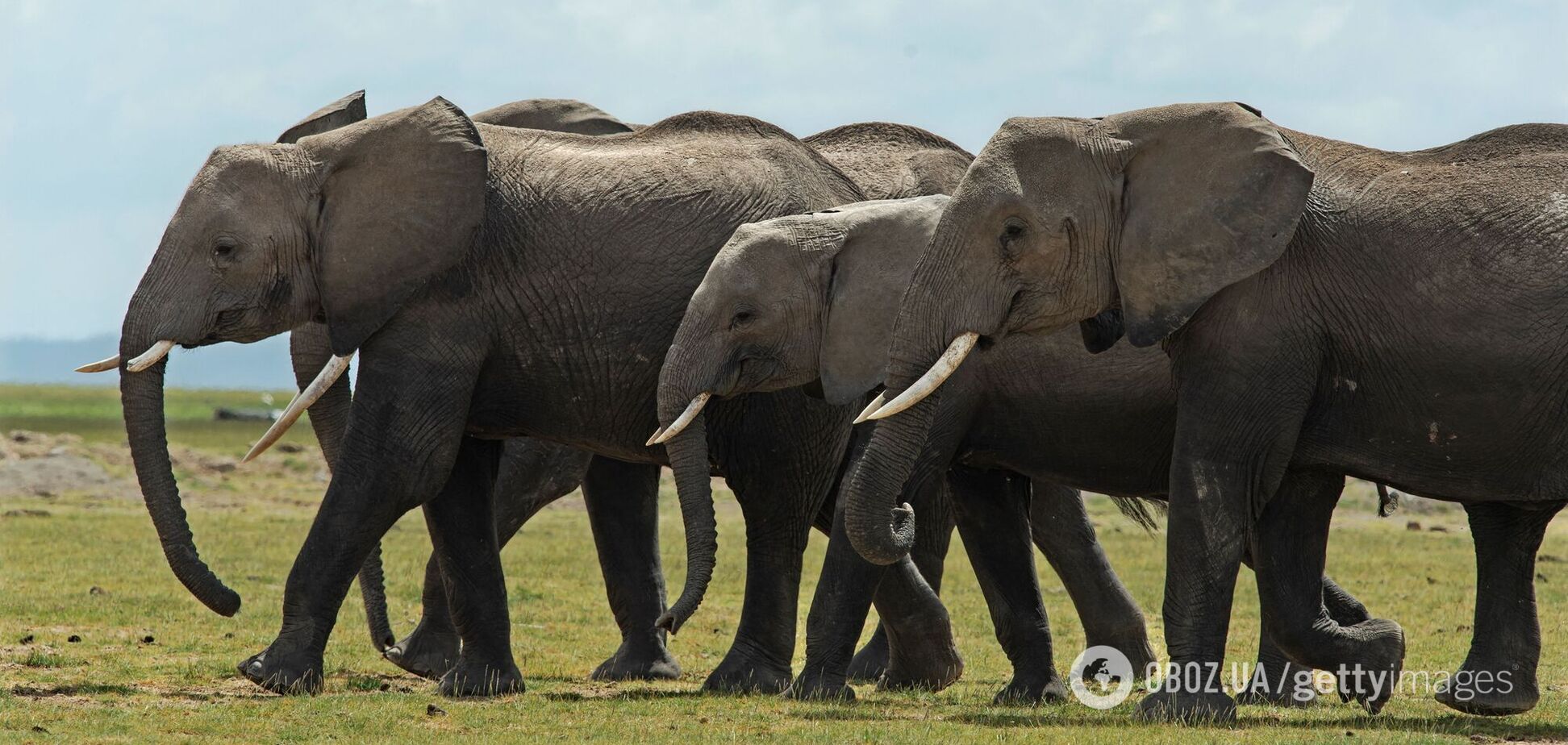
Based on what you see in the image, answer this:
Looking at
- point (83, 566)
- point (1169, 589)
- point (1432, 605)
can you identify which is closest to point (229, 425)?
point (83, 566)

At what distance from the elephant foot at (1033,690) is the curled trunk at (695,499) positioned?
1972mm

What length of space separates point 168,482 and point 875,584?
384 centimetres

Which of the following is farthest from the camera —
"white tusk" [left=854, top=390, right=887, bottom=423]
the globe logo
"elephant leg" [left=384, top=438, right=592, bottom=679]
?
"elephant leg" [left=384, top=438, right=592, bottom=679]

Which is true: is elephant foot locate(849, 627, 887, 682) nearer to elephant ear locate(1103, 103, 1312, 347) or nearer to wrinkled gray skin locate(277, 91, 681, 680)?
wrinkled gray skin locate(277, 91, 681, 680)

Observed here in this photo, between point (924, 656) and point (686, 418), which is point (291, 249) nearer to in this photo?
point (686, 418)

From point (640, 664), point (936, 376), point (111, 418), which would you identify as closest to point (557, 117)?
point (640, 664)

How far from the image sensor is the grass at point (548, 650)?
9.95 metres

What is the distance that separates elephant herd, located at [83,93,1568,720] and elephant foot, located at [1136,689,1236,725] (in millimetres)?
20

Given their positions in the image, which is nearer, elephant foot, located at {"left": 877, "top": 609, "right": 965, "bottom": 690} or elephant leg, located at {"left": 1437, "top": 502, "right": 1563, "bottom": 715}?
elephant leg, located at {"left": 1437, "top": 502, "right": 1563, "bottom": 715}

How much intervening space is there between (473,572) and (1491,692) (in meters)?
5.62

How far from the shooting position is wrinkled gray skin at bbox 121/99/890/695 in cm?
1133

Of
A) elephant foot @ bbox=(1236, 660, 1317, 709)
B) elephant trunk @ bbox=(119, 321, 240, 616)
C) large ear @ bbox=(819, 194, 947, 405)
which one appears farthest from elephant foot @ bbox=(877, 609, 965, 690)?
elephant trunk @ bbox=(119, 321, 240, 616)

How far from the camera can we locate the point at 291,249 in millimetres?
11570

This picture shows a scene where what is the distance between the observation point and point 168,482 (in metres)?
11.4
